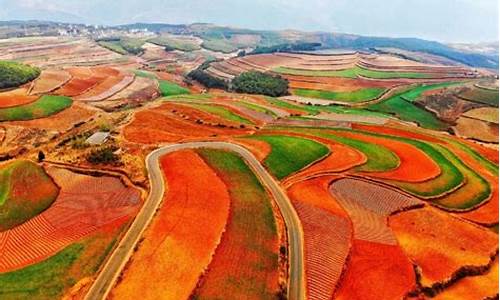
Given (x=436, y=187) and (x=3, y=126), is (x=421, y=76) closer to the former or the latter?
(x=436, y=187)

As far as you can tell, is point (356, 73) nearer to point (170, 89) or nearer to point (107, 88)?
point (170, 89)

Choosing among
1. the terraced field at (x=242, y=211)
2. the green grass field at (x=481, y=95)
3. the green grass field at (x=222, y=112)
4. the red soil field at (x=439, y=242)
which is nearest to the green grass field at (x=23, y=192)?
the terraced field at (x=242, y=211)

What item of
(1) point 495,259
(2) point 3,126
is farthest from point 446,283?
(2) point 3,126

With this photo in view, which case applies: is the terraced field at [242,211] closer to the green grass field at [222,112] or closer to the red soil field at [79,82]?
the green grass field at [222,112]

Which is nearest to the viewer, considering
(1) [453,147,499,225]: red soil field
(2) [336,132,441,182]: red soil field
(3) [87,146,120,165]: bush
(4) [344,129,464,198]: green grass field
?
(1) [453,147,499,225]: red soil field

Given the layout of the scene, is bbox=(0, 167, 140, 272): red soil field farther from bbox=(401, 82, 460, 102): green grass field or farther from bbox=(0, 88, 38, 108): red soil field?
bbox=(401, 82, 460, 102): green grass field

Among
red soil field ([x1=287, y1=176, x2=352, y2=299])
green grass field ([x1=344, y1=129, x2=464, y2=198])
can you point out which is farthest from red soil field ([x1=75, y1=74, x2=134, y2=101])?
green grass field ([x1=344, y1=129, x2=464, y2=198])

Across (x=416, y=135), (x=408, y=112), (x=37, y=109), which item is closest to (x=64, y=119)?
(x=37, y=109)
